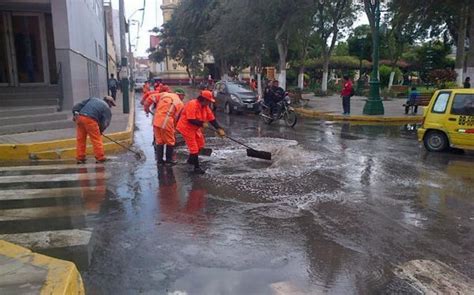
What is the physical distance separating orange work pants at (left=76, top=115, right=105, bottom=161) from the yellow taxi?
800 cm

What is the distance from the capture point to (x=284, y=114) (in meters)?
17.9

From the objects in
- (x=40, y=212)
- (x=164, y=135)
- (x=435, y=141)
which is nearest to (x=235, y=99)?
(x=435, y=141)

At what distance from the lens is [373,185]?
26.6ft

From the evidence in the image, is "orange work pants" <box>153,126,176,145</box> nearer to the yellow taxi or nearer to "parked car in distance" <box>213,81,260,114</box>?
the yellow taxi

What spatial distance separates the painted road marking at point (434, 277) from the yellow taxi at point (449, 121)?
717 cm

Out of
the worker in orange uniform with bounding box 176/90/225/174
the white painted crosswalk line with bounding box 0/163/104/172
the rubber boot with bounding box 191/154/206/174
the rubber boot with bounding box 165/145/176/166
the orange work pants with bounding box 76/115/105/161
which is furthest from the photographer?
the rubber boot with bounding box 165/145/176/166

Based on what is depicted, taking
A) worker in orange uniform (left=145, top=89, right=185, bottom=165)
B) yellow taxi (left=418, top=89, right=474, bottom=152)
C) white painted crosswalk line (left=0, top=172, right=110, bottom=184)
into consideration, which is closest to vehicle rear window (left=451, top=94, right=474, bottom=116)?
yellow taxi (left=418, top=89, right=474, bottom=152)

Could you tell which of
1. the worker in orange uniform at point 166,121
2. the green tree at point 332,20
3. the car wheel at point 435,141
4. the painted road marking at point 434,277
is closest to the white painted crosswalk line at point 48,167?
the worker in orange uniform at point 166,121

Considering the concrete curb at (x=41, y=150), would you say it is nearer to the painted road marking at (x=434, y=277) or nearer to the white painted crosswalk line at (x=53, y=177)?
the white painted crosswalk line at (x=53, y=177)

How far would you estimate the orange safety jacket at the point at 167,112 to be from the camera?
960 cm

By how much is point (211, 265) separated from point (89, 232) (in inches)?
69.7

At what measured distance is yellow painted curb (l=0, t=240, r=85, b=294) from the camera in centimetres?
361

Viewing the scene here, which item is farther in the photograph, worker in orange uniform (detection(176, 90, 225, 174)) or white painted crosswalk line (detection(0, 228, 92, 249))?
worker in orange uniform (detection(176, 90, 225, 174))

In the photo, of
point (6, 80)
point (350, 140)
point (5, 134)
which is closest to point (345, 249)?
point (350, 140)
